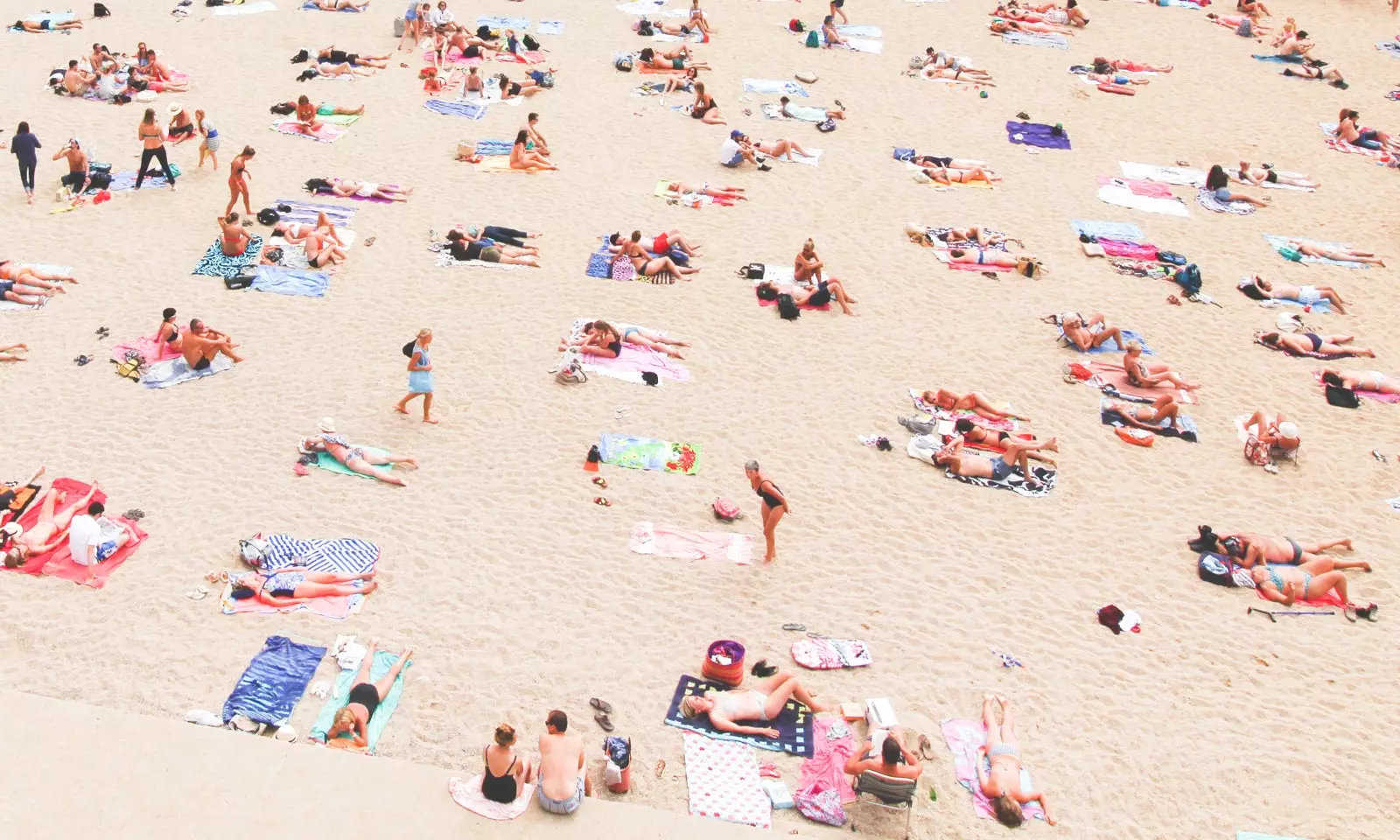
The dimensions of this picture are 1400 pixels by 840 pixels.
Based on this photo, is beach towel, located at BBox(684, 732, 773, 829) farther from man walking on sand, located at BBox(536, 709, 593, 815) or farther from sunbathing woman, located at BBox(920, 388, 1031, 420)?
sunbathing woman, located at BBox(920, 388, 1031, 420)

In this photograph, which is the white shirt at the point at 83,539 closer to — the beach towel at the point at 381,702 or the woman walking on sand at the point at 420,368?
the beach towel at the point at 381,702

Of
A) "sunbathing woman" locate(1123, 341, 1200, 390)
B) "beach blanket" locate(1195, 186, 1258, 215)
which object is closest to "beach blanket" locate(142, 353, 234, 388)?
"sunbathing woman" locate(1123, 341, 1200, 390)

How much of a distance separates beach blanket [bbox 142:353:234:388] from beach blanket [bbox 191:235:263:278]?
8.13ft

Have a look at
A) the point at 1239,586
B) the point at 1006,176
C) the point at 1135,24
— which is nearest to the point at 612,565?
the point at 1239,586

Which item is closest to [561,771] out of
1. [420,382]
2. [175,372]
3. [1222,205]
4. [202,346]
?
[420,382]

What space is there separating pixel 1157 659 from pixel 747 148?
13322 mm

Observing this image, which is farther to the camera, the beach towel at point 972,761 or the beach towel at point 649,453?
the beach towel at point 649,453

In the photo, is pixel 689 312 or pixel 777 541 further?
pixel 689 312

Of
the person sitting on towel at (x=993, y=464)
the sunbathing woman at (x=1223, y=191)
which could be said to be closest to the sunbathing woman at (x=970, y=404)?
the person sitting on towel at (x=993, y=464)

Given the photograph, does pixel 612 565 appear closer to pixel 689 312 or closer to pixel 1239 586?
pixel 689 312

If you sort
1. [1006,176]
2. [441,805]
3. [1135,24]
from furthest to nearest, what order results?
[1135,24] → [1006,176] → [441,805]

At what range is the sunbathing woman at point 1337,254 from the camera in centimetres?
2006

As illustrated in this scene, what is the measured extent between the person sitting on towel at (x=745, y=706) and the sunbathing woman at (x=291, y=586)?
3699 millimetres

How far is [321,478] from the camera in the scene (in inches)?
515
